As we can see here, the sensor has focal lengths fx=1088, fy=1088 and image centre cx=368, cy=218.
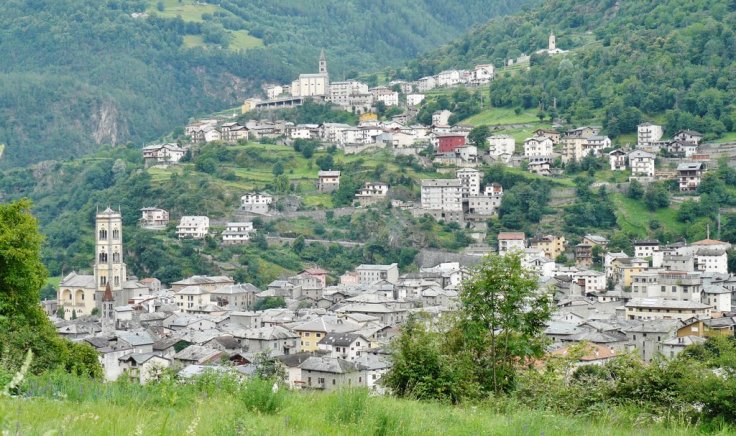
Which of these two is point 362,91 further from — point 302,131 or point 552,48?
point 552,48

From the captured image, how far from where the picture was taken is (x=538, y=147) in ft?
251

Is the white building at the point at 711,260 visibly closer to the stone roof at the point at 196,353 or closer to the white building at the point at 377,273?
the white building at the point at 377,273

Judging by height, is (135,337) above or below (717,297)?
below

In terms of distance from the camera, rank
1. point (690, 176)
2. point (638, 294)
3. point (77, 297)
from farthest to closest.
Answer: point (690, 176) → point (77, 297) → point (638, 294)

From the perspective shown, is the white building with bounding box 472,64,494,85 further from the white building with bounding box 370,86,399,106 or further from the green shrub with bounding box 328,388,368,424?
the green shrub with bounding box 328,388,368,424

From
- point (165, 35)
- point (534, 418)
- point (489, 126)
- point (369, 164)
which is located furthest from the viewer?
point (165, 35)

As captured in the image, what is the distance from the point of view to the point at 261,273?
62.7 metres

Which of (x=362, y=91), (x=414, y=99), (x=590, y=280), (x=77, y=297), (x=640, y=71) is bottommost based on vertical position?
(x=77, y=297)

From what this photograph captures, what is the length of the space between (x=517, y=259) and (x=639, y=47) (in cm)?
7626

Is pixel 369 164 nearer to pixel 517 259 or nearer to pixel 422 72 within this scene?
pixel 422 72

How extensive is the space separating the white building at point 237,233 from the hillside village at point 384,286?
0.40 ft

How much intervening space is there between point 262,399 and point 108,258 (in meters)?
52.2

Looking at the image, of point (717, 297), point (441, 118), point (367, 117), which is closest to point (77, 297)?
point (717, 297)

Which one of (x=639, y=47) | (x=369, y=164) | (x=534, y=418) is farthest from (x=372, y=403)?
(x=639, y=47)
